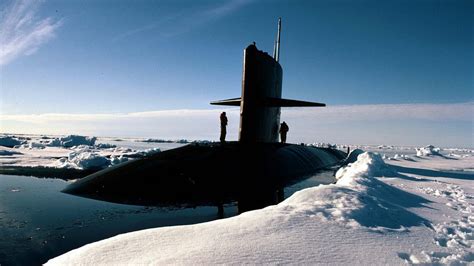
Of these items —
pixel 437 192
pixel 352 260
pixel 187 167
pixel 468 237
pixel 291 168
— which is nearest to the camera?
pixel 352 260

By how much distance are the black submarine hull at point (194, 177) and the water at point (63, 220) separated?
1.86 ft

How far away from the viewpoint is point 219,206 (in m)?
6.50

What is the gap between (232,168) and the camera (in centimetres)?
914

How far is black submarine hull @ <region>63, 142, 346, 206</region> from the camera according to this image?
287 inches

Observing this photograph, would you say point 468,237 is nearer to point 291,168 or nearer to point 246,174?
point 246,174

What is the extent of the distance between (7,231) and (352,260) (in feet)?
15.6

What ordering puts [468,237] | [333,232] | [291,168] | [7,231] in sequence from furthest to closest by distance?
[291,168] → [7,231] → [468,237] → [333,232]

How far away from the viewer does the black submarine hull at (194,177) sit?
23.9 ft

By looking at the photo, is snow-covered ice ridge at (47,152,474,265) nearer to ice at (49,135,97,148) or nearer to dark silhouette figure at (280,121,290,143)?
dark silhouette figure at (280,121,290,143)

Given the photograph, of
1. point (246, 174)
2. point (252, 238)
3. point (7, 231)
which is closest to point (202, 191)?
point (246, 174)

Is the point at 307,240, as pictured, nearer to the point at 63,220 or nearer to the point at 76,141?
the point at 63,220

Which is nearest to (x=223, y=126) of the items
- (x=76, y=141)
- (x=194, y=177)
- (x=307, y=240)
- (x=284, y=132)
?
(x=194, y=177)

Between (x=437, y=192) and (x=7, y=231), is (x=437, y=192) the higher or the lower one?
the higher one

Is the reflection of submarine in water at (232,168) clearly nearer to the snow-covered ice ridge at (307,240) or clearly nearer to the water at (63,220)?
the water at (63,220)
